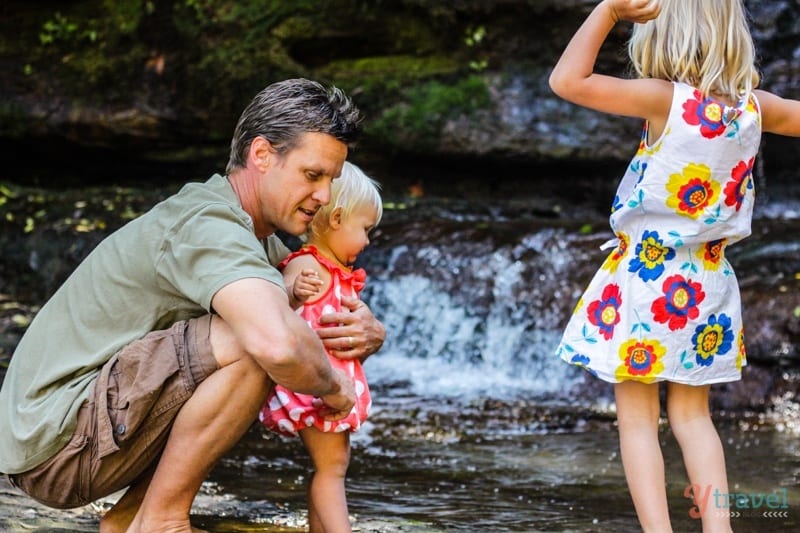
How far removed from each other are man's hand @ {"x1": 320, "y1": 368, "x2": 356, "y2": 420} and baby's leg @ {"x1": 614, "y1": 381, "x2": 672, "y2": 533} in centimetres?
83

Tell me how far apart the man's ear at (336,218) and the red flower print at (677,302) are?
3.03 feet

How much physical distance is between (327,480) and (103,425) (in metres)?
0.61

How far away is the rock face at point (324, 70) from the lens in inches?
343

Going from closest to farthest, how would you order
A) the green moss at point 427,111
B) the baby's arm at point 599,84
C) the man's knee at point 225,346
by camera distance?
1. the man's knee at point 225,346
2. the baby's arm at point 599,84
3. the green moss at point 427,111

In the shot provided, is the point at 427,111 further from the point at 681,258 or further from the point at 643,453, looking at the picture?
the point at 643,453

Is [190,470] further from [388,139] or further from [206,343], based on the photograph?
[388,139]

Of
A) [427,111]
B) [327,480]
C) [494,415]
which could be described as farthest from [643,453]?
[427,111]

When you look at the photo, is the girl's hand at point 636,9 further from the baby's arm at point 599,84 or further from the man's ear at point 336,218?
the man's ear at point 336,218

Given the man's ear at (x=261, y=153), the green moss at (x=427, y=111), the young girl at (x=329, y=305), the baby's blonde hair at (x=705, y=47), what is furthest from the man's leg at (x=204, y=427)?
the green moss at (x=427, y=111)

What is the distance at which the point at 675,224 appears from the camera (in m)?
2.97

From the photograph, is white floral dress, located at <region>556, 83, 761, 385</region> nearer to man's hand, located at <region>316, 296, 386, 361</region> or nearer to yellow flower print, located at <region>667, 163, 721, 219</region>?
yellow flower print, located at <region>667, 163, 721, 219</region>

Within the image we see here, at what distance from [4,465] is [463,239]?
184 inches

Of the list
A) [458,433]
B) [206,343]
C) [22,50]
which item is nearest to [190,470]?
[206,343]

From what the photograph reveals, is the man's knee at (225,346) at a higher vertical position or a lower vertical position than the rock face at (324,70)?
lower
